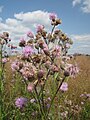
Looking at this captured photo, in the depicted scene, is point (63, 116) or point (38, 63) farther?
point (63, 116)

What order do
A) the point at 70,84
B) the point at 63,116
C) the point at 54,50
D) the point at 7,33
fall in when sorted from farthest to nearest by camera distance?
the point at 70,84 → the point at 7,33 → the point at 63,116 → the point at 54,50

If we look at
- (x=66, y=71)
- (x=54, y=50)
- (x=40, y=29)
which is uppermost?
(x=40, y=29)

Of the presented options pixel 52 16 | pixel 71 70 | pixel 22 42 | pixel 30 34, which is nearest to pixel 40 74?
pixel 71 70

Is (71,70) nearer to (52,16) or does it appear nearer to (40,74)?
(40,74)

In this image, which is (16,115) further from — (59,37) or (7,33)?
(59,37)

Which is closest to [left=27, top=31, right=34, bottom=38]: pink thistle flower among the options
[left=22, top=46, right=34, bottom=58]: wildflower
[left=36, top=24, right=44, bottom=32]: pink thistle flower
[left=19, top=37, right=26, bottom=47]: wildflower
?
[left=36, top=24, right=44, bottom=32]: pink thistle flower

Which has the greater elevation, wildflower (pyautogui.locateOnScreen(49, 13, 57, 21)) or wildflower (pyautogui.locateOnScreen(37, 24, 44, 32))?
wildflower (pyautogui.locateOnScreen(49, 13, 57, 21))

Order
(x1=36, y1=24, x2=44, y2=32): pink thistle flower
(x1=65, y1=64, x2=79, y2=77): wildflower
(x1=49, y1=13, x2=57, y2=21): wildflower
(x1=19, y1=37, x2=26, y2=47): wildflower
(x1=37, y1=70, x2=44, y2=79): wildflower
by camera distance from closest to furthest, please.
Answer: (x1=37, y1=70, x2=44, y2=79): wildflower → (x1=65, y1=64, x2=79, y2=77): wildflower → (x1=19, y1=37, x2=26, y2=47): wildflower → (x1=36, y1=24, x2=44, y2=32): pink thistle flower → (x1=49, y1=13, x2=57, y2=21): wildflower

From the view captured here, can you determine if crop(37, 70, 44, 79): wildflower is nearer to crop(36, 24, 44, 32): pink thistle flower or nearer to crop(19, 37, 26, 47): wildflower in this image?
crop(19, 37, 26, 47): wildflower

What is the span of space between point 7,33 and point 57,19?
1.20 meters

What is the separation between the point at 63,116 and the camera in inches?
124

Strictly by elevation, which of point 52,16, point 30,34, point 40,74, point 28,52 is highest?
A: point 52,16

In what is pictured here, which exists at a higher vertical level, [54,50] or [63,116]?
[54,50]

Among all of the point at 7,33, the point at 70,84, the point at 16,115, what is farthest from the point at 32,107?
the point at 70,84
